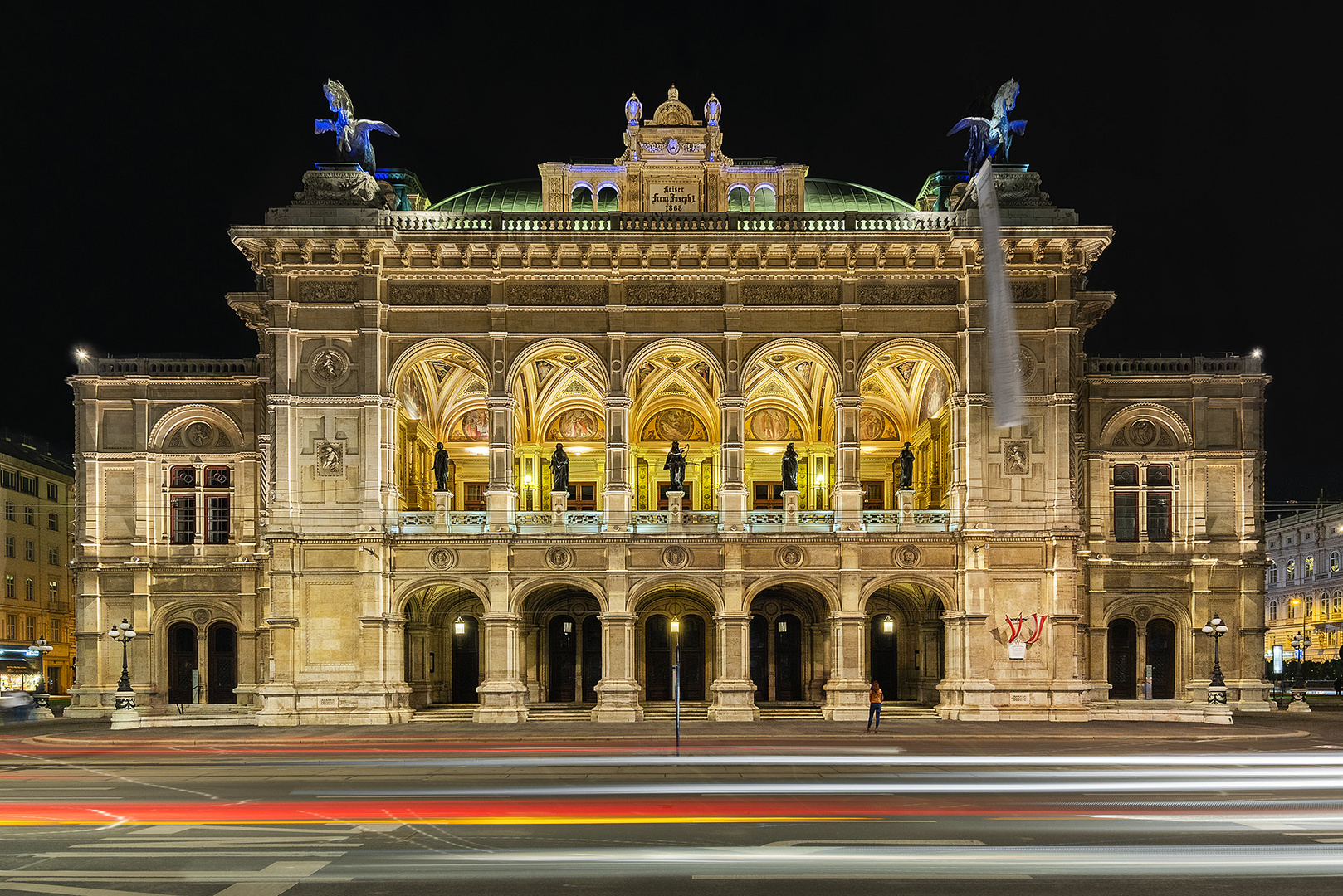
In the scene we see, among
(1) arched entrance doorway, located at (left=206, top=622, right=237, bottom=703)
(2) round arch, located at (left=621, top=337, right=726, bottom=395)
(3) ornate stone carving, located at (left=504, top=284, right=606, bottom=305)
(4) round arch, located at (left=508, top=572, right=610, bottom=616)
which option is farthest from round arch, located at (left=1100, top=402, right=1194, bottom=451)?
(1) arched entrance doorway, located at (left=206, top=622, right=237, bottom=703)

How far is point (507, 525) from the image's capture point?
3900cm

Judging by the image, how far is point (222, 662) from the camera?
45.3m

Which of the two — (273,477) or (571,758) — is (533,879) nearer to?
(571,758)

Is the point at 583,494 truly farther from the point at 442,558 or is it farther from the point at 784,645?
the point at 442,558

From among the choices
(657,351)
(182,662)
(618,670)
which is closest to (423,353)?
(657,351)

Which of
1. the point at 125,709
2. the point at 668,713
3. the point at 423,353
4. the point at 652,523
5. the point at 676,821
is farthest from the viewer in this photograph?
the point at 423,353

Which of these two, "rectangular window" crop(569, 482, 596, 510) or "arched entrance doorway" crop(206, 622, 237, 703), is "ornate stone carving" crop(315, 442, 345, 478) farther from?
"rectangular window" crop(569, 482, 596, 510)

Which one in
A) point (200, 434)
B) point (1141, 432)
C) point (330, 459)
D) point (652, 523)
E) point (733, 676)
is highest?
point (200, 434)

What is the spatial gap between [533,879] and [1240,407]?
39600mm

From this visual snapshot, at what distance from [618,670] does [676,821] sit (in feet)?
74.9

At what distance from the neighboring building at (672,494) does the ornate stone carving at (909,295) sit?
9 cm

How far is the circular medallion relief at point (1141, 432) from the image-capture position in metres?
44.4

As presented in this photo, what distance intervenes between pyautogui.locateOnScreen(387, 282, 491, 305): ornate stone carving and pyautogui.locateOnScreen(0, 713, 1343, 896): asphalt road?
16795 millimetres

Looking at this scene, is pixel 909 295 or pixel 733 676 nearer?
pixel 733 676
